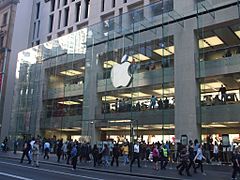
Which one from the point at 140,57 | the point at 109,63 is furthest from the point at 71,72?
the point at 140,57

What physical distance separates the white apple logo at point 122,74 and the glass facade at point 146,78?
93 millimetres

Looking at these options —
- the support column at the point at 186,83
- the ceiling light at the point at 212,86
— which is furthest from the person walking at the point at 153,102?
the ceiling light at the point at 212,86

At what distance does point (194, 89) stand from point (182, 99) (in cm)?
119

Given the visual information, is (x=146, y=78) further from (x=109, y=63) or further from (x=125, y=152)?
(x=125, y=152)

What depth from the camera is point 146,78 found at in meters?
25.5

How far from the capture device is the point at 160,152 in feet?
57.4

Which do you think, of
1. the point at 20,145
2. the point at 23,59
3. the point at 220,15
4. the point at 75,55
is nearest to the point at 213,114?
the point at 220,15

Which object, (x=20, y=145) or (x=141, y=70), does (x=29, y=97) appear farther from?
(x=141, y=70)

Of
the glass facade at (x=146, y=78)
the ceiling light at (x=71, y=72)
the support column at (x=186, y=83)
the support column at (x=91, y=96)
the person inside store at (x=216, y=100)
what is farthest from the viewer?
the ceiling light at (x=71, y=72)

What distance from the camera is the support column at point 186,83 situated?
2175 cm

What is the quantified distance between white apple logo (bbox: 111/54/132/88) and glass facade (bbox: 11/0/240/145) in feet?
0.31

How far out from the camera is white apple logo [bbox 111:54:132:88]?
2664 centimetres

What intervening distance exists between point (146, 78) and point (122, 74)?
2.63 meters

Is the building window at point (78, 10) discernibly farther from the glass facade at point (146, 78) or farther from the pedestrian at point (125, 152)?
the pedestrian at point (125, 152)
